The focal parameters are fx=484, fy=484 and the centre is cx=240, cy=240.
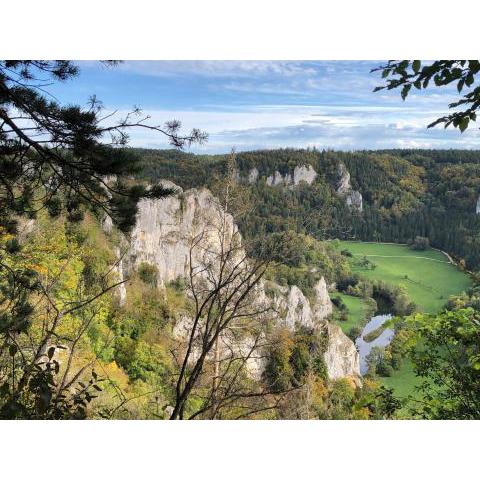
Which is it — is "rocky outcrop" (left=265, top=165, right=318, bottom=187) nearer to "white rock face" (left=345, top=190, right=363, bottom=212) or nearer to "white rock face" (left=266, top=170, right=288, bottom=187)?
"white rock face" (left=266, top=170, right=288, bottom=187)

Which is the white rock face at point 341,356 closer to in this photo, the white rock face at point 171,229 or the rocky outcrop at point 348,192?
the rocky outcrop at point 348,192

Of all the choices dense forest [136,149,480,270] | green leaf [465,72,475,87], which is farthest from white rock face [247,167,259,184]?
green leaf [465,72,475,87]

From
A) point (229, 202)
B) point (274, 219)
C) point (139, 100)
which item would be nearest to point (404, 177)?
point (274, 219)

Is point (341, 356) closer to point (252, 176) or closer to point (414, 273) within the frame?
point (414, 273)

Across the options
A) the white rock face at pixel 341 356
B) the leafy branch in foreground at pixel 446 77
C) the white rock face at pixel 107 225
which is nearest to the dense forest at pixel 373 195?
the white rock face at pixel 107 225
